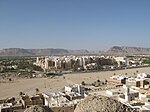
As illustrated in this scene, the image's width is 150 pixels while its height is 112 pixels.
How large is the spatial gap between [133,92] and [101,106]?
1761 cm

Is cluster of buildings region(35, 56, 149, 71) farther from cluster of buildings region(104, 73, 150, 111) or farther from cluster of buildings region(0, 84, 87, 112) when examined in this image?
cluster of buildings region(0, 84, 87, 112)

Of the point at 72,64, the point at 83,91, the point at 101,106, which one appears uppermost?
the point at 101,106

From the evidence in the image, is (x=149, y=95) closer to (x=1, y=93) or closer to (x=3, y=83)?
(x=1, y=93)

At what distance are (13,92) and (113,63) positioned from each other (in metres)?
37.9

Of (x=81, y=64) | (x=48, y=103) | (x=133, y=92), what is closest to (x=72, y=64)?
(x=81, y=64)

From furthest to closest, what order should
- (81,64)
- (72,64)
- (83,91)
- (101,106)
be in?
1. (81,64)
2. (72,64)
3. (83,91)
4. (101,106)

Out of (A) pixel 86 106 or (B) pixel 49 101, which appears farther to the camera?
(B) pixel 49 101

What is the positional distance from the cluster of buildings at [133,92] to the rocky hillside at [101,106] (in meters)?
9.98

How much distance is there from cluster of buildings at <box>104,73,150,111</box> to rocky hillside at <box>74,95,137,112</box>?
9979 millimetres

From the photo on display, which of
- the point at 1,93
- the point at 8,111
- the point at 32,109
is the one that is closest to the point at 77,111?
the point at 32,109

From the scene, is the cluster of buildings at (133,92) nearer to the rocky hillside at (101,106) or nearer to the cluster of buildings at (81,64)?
the rocky hillside at (101,106)

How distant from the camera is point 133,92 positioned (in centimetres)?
2209

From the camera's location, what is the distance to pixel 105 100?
208 inches

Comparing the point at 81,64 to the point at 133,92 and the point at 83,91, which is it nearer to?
the point at 83,91
